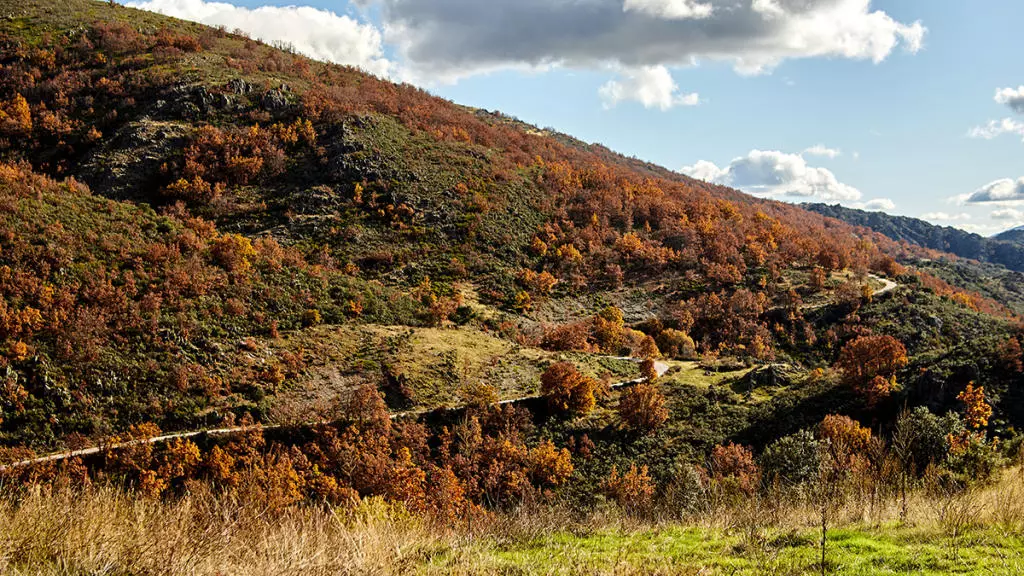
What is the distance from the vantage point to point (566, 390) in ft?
121

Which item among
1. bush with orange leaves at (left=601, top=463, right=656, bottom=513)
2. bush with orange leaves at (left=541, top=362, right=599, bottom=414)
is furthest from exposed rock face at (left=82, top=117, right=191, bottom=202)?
bush with orange leaves at (left=601, top=463, right=656, bottom=513)

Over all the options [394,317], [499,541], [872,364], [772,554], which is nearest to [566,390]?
[394,317]

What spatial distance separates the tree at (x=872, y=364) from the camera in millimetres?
39747

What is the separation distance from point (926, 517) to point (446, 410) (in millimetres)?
27537

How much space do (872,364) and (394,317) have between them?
38.6m

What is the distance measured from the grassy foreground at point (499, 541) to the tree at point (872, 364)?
33533 mm

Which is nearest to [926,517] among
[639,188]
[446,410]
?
[446,410]

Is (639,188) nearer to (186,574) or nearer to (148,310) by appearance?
(148,310)

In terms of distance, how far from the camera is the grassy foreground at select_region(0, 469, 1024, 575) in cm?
534

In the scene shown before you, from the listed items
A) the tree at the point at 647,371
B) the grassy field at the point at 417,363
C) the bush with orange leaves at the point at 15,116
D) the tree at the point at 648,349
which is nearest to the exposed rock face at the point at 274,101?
the bush with orange leaves at the point at 15,116

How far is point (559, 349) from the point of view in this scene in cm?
4912

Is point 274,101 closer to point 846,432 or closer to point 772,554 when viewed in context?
point 846,432

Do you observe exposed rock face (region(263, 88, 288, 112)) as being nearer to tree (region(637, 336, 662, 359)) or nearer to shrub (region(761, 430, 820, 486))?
tree (region(637, 336, 662, 359))

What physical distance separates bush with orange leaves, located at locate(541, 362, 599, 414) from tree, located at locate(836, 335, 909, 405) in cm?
2088
